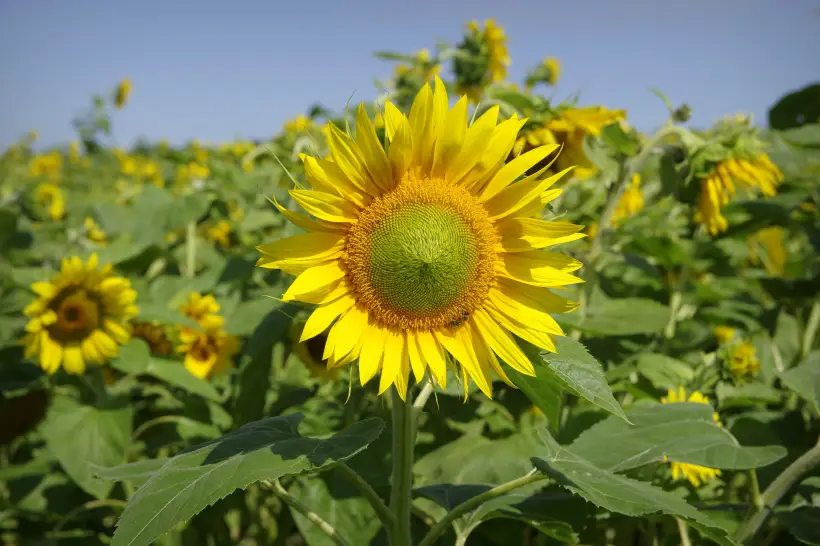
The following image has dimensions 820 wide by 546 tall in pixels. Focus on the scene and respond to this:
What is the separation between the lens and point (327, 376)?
229 centimetres

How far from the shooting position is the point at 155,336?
2.69 metres

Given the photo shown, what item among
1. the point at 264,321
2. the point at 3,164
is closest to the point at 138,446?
the point at 264,321

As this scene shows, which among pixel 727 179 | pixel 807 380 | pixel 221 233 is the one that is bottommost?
pixel 807 380

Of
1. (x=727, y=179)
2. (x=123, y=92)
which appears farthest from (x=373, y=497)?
(x=123, y=92)

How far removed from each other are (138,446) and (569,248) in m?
1.78

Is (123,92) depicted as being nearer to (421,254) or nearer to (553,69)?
(553,69)

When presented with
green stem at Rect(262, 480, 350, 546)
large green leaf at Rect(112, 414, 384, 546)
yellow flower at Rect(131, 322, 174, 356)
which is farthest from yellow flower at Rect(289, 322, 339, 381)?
large green leaf at Rect(112, 414, 384, 546)

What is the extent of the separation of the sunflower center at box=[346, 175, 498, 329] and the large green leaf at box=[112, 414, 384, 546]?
232mm

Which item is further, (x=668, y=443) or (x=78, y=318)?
(x=78, y=318)

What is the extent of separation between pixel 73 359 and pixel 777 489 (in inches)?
82.9

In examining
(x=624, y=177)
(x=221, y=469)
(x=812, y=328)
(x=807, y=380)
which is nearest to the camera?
(x=221, y=469)

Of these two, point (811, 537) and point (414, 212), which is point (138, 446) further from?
point (811, 537)

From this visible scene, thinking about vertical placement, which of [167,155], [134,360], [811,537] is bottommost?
[811,537]

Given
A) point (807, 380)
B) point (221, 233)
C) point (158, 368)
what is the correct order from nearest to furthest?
1. point (807, 380)
2. point (158, 368)
3. point (221, 233)
